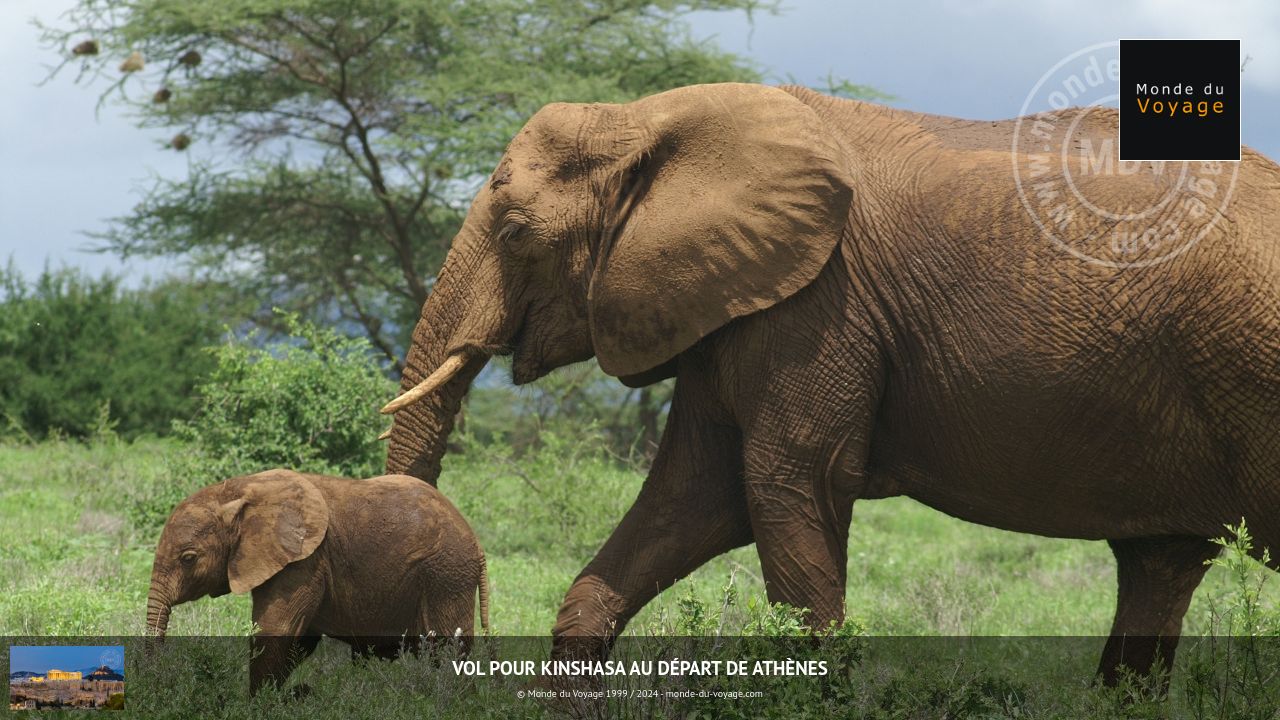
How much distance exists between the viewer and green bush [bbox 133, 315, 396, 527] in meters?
11.7

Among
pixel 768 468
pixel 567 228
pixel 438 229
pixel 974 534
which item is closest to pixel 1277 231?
pixel 768 468

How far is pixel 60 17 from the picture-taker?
997 inches

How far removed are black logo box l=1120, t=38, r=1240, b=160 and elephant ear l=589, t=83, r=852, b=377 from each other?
1.41m

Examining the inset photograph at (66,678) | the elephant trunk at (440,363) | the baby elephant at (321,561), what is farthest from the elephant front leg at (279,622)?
the elephant trunk at (440,363)

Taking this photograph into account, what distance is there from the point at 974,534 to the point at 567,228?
1067 centimetres

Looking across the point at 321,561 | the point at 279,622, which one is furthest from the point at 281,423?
the point at 279,622

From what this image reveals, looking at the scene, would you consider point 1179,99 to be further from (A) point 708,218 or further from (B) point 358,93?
(B) point 358,93

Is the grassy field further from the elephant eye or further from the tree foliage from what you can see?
the elephant eye

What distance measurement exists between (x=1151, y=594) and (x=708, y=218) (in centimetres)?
289

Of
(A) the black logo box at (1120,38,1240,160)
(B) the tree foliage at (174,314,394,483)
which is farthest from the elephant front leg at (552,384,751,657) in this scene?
(B) the tree foliage at (174,314,394,483)

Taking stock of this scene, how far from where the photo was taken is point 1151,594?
7238mm

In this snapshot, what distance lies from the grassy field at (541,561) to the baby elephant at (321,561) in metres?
0.38

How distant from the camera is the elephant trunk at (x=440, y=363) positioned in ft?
21.6

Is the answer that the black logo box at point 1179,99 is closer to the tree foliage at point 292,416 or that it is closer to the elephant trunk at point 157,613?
the elephant trunk at point 157,613
